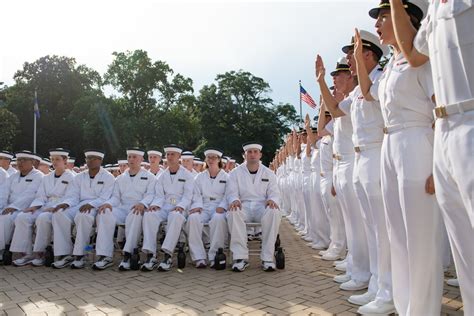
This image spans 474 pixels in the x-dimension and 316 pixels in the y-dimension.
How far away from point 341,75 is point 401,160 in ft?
7.44

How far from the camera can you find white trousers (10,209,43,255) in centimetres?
616

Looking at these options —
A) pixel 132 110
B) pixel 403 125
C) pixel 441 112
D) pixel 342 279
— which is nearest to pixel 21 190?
pixel 342 279

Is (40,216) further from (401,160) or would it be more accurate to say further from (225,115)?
(225,115)

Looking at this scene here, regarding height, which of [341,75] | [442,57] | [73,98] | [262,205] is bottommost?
[262,205]

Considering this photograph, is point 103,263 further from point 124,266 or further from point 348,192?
point 348,192

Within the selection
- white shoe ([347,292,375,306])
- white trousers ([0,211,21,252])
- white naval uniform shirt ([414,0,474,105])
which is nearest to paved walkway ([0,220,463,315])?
white shoe ([347,292,375,306])

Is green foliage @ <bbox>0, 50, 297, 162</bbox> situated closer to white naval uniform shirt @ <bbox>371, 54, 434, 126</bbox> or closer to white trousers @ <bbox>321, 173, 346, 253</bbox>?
white trousers @ <bbox>321, 173, 346, 253</bbox>

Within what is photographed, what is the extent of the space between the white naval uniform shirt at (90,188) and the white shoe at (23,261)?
43.8 inches

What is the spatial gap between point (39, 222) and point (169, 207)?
2093 mm

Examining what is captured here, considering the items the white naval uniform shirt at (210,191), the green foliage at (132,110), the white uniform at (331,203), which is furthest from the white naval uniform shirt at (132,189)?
the green foliage at (132,110)

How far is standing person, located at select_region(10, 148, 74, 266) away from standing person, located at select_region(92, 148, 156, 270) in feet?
3.08

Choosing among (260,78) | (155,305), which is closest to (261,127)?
(260,78)

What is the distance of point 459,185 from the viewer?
1.82m

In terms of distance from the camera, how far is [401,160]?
2625 millimetres
